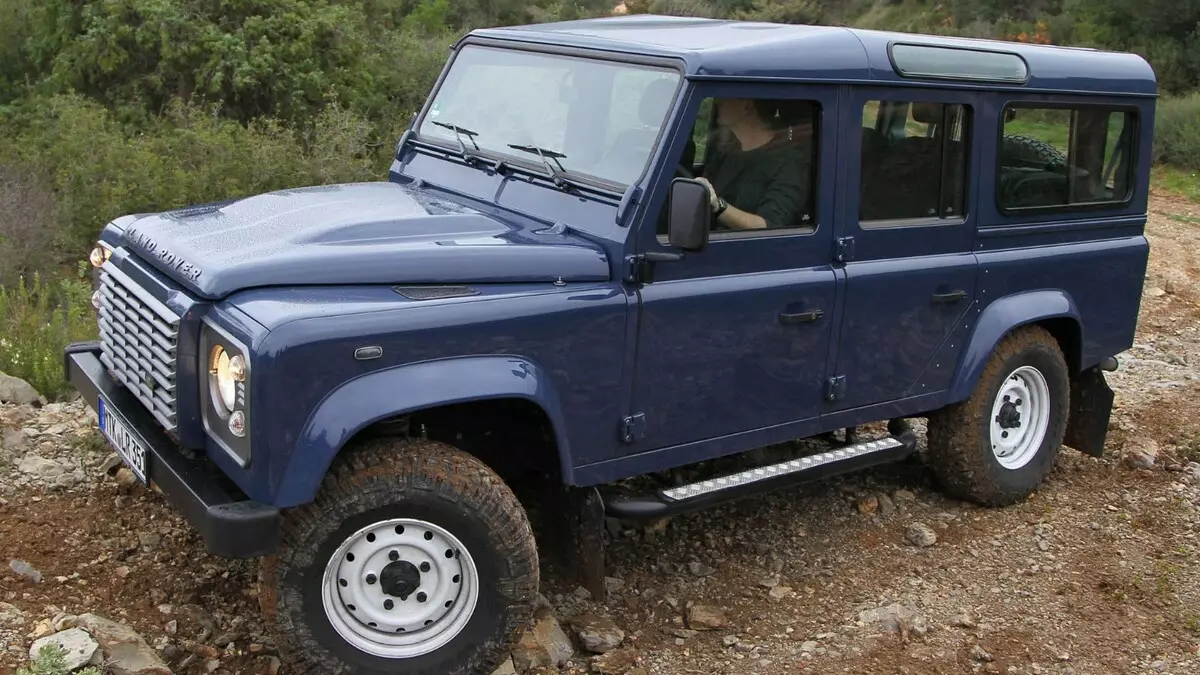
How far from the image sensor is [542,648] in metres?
4.16

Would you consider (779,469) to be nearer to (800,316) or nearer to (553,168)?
(800,316)

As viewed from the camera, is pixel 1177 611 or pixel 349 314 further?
pixel 1177 611

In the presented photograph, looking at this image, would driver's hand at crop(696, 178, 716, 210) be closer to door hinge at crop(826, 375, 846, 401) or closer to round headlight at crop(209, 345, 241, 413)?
door hinge at crop(826, 375, 846, 401)

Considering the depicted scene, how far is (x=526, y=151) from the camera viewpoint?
4.50 meters

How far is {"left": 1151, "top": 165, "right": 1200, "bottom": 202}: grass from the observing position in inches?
593

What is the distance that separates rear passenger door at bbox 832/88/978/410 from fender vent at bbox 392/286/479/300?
1.61 metres

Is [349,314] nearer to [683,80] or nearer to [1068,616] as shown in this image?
[683,80]

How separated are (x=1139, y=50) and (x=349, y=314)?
853 inches

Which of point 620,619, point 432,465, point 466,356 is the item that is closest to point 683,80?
point 466,356

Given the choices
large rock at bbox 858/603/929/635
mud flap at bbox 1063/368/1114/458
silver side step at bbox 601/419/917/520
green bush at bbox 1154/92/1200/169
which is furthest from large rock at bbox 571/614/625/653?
green bush at bbox 1154/92/1200/169

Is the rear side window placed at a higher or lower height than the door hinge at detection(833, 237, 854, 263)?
higher

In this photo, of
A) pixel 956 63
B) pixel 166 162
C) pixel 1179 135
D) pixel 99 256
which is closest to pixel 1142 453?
pixel 956 63

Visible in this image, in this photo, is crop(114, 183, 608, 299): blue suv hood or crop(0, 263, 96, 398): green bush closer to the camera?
crop(114, 183, 608, 299): blue suv hood

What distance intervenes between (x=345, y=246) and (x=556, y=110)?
1.12 m
